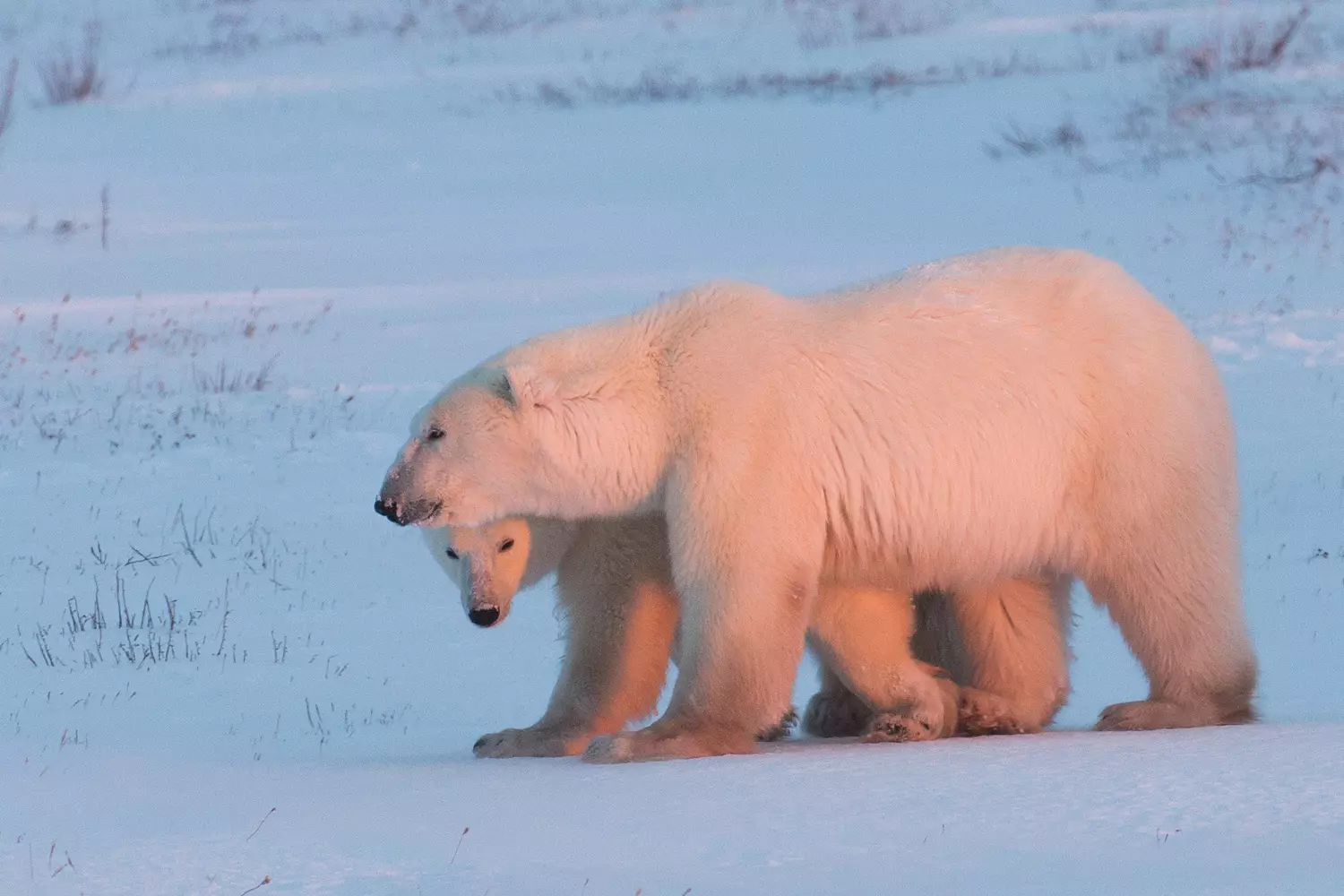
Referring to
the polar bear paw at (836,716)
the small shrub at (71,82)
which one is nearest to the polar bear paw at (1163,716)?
the polar bear paw at (836,716)

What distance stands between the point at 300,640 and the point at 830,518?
9.33 ft

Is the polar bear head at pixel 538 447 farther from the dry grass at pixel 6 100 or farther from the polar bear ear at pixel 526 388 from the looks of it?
the dry grass at pixel 6 100

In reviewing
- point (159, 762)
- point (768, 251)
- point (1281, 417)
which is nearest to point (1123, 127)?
point (768, 251)

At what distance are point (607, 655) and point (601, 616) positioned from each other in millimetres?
118

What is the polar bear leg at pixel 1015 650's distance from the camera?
243 inches

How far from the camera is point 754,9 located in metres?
31.2

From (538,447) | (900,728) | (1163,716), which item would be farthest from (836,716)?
(538,447)

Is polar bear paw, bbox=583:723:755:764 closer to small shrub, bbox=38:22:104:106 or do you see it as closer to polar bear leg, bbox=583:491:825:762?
polar bear leg, bbox=583:491:825:762

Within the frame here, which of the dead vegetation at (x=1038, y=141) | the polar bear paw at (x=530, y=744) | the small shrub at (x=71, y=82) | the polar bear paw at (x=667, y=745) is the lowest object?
the polar bear paw at (x=530, y=744)

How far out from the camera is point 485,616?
5875 millimetres

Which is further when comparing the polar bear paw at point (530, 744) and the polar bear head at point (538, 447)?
the polar bear paw at point (530, 744)

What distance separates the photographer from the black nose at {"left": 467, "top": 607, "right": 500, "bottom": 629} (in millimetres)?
5875

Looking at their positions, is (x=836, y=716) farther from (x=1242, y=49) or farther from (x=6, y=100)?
(x=6, y=100)

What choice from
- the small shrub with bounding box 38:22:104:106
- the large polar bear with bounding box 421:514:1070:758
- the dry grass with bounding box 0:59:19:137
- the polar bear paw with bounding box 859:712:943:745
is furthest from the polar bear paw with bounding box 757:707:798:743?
the small shrub with bounding box 38:22:104:106
